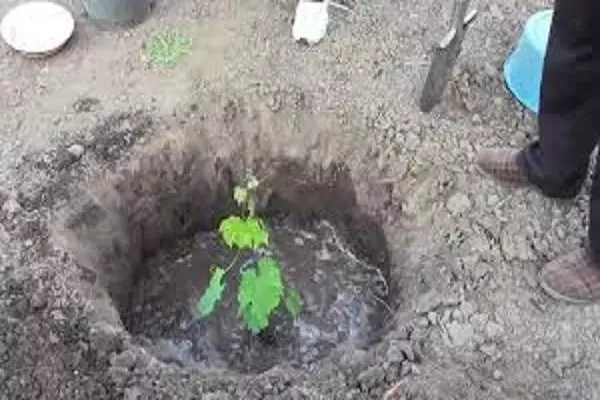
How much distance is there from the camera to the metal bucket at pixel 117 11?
313 cm

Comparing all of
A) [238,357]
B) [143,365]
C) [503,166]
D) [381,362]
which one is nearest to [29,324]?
[143,365]

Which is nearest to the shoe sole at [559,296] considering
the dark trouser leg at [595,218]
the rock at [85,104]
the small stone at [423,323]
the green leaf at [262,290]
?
the dark trouser leg at [595,218]

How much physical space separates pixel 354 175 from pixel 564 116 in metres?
0.74

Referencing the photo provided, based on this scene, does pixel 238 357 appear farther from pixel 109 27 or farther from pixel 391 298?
pixel 109 27

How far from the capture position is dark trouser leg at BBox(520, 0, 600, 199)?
224 centimetres

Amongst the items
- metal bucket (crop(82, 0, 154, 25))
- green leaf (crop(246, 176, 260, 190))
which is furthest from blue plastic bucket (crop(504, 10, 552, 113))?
metal bucket (crop(82, 0, 154, 25))

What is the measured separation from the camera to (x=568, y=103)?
2.42m

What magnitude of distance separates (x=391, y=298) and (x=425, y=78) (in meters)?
0.66

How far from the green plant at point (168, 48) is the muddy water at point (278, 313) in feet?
1.80

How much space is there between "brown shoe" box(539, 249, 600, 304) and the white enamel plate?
158 cm

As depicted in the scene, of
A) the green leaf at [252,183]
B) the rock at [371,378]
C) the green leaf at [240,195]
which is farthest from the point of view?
the green leaf at [252,183]

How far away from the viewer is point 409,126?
2.97m

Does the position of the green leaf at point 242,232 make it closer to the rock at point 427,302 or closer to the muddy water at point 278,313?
the muddy water at point 278,313

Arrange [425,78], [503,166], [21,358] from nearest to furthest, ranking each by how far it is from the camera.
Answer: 1. [21,358]
2. [503,166]
3. [425,78]
